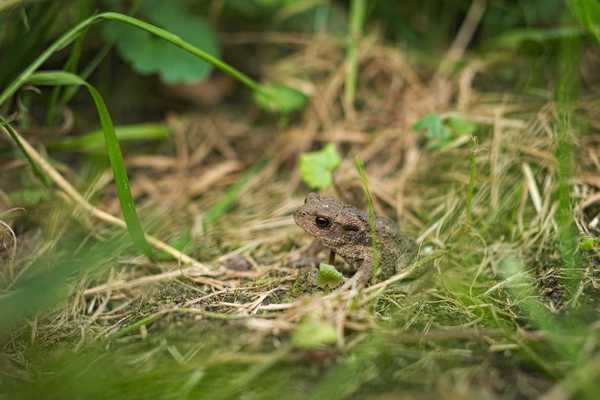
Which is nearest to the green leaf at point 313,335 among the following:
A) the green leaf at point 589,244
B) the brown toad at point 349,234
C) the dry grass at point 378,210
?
the dry grass at point 378,210

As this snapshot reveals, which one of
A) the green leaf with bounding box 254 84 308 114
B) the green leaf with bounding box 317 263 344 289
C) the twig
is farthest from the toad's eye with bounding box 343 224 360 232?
the green leaf with bounding box 254 84 308 114

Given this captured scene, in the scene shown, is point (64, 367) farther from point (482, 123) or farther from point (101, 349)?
point (482, 123)

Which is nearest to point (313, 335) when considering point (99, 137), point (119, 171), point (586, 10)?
point (119, 171)

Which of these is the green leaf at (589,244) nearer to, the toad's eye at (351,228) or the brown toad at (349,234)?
the brown toad at (349,234)

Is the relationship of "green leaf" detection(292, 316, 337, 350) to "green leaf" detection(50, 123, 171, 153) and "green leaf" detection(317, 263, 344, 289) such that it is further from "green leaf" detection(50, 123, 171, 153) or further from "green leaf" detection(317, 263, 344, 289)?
"green leaf" detection(50, 123, 171, 153)

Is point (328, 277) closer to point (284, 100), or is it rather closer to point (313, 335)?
point (313, 335)

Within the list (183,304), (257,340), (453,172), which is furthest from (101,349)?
(453,172)
